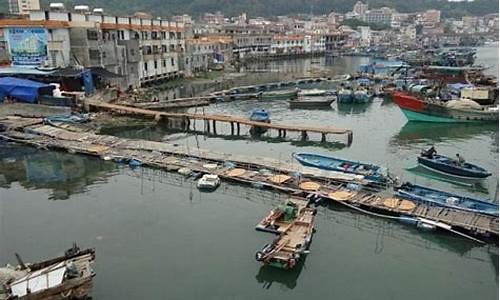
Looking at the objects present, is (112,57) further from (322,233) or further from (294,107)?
(322,233)

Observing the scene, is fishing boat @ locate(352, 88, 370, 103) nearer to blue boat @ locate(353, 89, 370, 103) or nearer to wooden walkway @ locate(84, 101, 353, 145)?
blue boat @ locate(353, 89, 370, 103)

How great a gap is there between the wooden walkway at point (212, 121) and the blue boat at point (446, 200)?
1439 cm

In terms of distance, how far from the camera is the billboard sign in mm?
53688

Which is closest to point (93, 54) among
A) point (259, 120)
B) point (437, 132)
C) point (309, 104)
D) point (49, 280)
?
point (259, 120)

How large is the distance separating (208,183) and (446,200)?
44.2ft

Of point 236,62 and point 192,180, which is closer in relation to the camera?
point 192,180

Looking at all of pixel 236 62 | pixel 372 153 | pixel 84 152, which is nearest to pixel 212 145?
pixel 84 152

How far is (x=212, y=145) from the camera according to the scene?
40656 millimetres

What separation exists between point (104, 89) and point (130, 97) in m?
3.25

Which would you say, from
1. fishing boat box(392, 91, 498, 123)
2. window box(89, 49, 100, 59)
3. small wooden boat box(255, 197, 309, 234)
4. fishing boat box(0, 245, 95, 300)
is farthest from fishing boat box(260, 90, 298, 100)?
fishing boat box(0, 245, 95, 300)

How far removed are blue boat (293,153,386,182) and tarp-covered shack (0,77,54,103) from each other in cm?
2920

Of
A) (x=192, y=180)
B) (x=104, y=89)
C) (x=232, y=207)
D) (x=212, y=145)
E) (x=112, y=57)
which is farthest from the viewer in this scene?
(x=112, y=57)

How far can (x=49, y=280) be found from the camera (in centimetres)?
1653

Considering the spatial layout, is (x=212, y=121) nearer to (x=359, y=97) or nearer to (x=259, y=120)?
(x=259, y=120)
